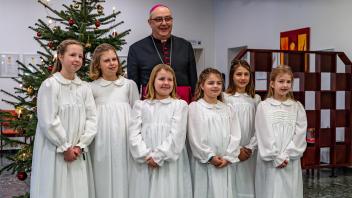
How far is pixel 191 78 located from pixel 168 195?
1146 mm

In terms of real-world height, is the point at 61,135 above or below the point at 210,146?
above

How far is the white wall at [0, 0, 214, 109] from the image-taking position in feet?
29.3

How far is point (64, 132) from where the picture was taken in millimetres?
2912

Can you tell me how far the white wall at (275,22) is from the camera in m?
6.78

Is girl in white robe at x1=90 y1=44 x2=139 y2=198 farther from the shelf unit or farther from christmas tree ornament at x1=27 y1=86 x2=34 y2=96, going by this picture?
the shelf unit

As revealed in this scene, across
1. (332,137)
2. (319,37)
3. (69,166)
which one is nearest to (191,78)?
(69,166)

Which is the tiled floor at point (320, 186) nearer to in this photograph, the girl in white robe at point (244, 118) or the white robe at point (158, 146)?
the girl in white robe at point (244, 118)

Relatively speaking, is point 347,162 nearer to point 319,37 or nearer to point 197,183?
point 319,37

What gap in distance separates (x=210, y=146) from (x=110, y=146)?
31.1 inches

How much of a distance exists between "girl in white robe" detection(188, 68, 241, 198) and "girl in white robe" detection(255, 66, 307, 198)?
29 cm

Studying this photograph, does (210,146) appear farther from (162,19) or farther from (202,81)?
(162,19)

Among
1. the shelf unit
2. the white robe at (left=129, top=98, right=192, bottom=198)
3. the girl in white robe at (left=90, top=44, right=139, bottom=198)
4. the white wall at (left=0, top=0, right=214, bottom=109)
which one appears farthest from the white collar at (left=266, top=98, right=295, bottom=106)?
the white wall at (left=0, top=0, right=214, bottom=109)

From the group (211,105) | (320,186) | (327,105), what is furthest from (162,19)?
(327,105)

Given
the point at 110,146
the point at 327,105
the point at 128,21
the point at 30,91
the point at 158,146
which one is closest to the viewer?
the point at 158,146
